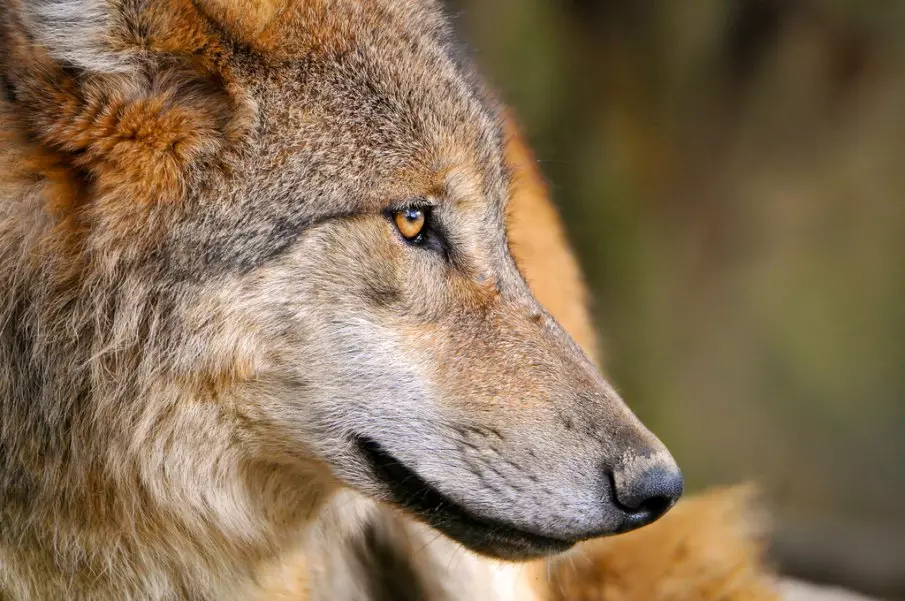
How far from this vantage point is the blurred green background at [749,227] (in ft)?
20.4

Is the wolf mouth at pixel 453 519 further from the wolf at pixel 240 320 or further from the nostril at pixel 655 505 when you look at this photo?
the nostril at pixel 655 505

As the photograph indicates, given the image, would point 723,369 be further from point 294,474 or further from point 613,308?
point 294,474

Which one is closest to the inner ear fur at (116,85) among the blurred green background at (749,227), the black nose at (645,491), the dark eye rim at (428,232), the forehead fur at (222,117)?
the forehead fur at (222,117)

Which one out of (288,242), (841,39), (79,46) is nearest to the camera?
(79,46)

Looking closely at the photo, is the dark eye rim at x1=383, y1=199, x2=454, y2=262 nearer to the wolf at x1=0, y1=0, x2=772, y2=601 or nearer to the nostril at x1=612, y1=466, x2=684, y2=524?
the wolf at x1=0, y1=0, x2=772, y2=601

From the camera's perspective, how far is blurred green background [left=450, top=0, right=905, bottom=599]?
623 cm

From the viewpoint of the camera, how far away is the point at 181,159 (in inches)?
84.7

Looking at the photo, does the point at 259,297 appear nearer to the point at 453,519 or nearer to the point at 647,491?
the point at 453,519

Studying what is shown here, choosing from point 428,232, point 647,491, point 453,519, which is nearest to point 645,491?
point 647,491

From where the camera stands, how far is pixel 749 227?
261 inches

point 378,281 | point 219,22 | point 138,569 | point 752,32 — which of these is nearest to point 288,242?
point 378,281

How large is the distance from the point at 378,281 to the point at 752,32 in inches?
186

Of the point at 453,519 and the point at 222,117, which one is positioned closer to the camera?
the point at 222,117

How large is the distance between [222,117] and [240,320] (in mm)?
444
